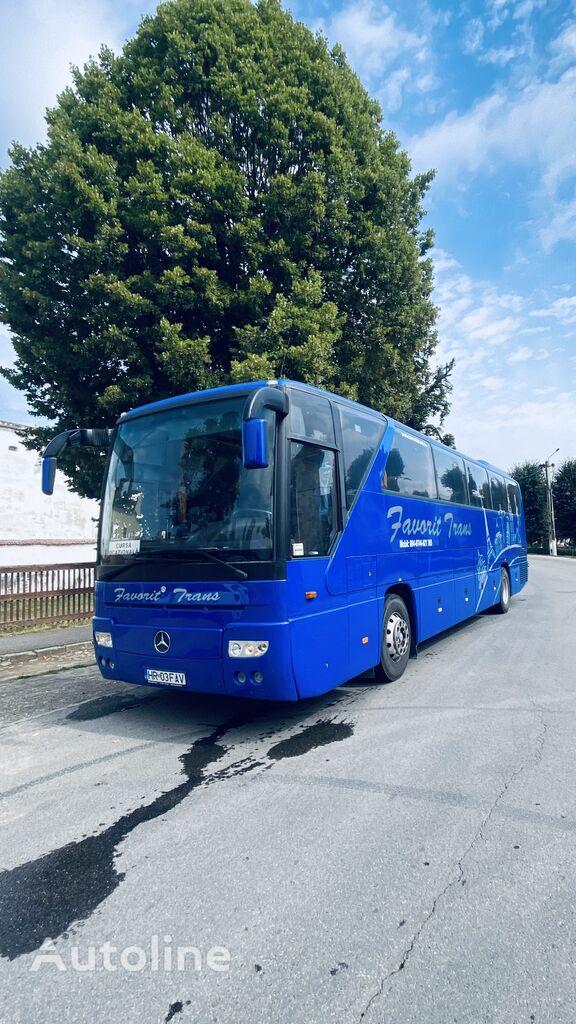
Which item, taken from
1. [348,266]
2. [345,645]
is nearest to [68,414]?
[348,266]

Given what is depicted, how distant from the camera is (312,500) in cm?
509

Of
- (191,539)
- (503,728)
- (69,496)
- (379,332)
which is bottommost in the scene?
(503,728)

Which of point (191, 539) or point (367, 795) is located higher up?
point (191, 539)

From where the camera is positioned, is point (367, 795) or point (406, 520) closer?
point (367, 795)

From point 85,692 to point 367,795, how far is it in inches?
169

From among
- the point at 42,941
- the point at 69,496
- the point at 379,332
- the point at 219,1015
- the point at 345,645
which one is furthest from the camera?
the point at 69,496

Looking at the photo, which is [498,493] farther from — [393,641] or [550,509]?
[550,509]

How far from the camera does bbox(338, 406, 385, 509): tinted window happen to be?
5.79 meters

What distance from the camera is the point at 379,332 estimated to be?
14.1 m

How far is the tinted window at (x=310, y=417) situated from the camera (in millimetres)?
5012

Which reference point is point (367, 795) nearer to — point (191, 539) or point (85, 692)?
point (191, 539)

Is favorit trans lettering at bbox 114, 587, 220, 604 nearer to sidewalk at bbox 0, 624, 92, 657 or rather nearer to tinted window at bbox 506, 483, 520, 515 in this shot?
sidewalk at bbox 0, 624, 92, 657

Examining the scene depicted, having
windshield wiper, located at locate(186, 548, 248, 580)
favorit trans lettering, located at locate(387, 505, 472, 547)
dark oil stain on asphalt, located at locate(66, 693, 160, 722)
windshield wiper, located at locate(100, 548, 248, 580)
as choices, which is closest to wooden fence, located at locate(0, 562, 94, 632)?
dark oil stain on asphalt, located at locate(66, 693, 160, 722)
